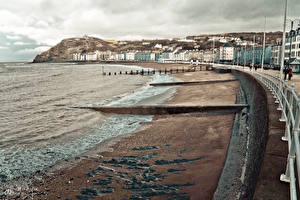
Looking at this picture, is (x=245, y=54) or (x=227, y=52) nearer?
(x=245, y=54)

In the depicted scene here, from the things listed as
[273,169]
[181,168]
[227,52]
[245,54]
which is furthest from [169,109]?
[227,52]

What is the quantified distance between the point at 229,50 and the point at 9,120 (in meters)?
123

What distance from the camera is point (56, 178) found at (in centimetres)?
741

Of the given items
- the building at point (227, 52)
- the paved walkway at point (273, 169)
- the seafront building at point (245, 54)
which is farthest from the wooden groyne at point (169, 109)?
the building at point (227, 52)

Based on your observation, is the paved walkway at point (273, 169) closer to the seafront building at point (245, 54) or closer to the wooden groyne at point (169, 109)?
the wooden groyne at point (169, 109)

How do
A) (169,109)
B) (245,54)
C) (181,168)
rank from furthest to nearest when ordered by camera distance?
(245,54) < (169,109) < (181,168)

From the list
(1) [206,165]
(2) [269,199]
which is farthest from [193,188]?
(2) [269,199]

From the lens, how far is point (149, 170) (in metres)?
7.46

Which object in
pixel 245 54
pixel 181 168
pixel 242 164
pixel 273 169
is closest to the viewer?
pixel 273 169

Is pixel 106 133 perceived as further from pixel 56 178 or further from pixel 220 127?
pixel 220 127

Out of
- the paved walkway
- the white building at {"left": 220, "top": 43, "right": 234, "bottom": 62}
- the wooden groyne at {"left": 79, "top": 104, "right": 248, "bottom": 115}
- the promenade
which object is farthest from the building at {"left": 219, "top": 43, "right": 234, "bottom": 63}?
the paved walkway

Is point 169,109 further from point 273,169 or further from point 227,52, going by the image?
point 227,52

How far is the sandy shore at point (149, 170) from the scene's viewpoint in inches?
247

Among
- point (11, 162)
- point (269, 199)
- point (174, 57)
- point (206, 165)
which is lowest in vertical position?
point (11, 162)
